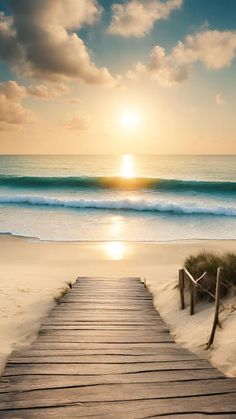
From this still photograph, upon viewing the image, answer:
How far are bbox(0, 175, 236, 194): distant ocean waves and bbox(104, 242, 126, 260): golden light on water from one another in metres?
29.5

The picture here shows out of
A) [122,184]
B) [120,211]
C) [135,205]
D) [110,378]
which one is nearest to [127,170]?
[122,184]

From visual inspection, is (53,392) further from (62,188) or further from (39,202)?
(62,188)

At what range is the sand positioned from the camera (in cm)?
536

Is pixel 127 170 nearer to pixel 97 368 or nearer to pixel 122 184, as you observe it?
pixel 122 184

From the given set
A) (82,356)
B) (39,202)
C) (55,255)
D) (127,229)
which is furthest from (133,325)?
(39,202)

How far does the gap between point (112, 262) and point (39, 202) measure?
72.3 feet

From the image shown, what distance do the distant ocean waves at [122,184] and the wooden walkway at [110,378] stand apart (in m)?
42.2

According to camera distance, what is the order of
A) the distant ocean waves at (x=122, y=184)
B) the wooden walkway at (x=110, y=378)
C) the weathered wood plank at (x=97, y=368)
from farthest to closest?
1. the distant ocean waves at (x=122, y=184)
2. the weathered wood plank at (x=97, y=368)
3. the wooden walkway at (x=110, y=378)

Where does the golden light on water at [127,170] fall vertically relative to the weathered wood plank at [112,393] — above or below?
above

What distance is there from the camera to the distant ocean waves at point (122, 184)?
47.9 m

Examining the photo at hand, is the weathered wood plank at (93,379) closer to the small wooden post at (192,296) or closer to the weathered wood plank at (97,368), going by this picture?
the weathered wood plank at (97,368)

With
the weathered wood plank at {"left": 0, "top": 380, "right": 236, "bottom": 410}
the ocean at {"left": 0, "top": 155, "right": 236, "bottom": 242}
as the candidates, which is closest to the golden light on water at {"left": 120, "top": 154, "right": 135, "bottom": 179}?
the ocean at {"left": 0, "top": 155, "right": 236, "bottom": 242}

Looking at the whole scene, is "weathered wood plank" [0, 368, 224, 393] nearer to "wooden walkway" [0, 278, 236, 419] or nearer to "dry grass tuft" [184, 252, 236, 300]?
"wooden walkway" [0, 278, 236, 419]

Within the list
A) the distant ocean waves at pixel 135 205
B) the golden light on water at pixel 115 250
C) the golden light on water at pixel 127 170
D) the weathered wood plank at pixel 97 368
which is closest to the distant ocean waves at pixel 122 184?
the golden light on water at pixel 127 170
